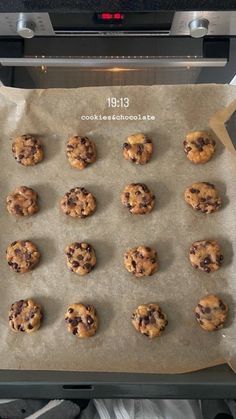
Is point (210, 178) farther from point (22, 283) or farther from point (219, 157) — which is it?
point (22, 283)

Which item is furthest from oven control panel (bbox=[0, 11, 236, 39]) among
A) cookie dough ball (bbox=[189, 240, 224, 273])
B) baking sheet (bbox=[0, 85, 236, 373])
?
cookie dough ball (bbox=[189, 240, 224, 273])

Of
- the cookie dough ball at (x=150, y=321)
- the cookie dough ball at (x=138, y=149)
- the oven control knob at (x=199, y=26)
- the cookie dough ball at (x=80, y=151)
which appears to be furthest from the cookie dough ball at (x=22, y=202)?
the oven control knob at (x=199, y=26)

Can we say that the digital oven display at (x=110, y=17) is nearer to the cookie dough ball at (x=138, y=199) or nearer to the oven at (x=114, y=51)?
the oven at (x=114, y=51)

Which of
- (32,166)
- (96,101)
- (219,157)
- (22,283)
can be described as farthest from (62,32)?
(22,283)

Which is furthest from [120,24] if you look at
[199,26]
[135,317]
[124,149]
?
[135,317]

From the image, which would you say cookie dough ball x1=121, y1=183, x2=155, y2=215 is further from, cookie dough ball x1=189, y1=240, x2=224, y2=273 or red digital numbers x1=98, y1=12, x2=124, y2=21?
red digital numbers x1=98, y1=12, x2=124, y2=21
